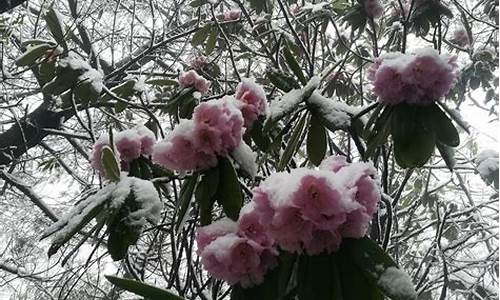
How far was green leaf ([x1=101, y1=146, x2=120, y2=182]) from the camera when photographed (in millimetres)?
873

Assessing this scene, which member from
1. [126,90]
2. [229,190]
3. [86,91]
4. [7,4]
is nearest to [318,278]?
[229,190]

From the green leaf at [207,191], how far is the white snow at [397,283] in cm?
34

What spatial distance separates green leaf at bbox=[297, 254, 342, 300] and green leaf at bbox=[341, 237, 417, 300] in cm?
3

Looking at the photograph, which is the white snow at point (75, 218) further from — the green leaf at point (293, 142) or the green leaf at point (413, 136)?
the green leaf at point (413, 136)

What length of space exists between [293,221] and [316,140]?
40cm

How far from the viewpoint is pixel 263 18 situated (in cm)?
196

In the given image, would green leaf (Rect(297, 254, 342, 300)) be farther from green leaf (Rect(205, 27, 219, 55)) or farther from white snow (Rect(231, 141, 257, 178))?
green leaf (Rect(205, 27, 219, 55))

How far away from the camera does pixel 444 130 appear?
0.89m

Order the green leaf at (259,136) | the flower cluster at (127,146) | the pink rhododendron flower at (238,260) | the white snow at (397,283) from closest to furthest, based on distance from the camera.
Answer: the white snow at (397,283) → the pink rhododendron flower at (238,260) → the green leaf at (259,136) → the flower cluster at (127,146)

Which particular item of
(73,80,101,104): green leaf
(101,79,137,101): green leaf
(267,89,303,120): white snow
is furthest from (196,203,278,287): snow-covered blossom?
(101,79,137,101): green leaf

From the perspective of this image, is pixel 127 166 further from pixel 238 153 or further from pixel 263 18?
pixel 263 18

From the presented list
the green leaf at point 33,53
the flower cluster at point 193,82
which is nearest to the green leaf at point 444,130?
the flower cluster at point 193,82

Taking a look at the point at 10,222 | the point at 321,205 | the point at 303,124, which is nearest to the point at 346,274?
the point at 321,205

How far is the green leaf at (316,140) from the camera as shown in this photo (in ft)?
3.31
